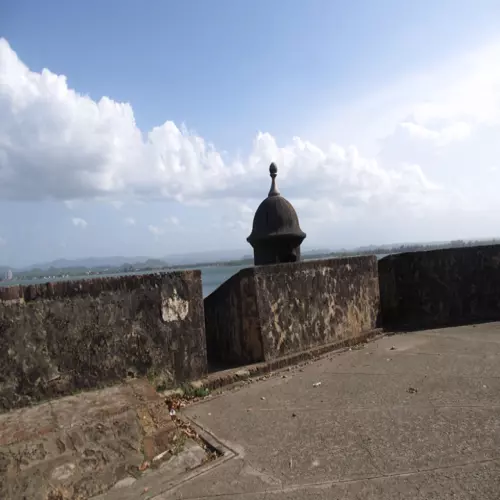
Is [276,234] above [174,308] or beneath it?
above

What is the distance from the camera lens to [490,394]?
157 inches

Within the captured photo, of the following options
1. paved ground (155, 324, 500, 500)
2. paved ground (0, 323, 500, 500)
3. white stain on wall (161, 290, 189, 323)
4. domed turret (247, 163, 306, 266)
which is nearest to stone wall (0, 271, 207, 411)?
white stain on wall (161, 290, 189, 323)

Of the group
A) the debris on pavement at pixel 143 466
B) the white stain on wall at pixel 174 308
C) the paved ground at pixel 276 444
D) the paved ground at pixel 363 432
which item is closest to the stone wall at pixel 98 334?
the white stain on wall at pixel 174 308

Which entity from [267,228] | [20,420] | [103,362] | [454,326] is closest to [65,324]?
[103,362]

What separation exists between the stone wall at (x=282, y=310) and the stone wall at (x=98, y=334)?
75cm

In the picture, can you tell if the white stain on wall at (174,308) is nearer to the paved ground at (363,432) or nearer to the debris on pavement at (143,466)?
the paved ground at (363,432)

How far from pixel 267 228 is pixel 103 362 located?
5223mm

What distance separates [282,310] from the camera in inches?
223

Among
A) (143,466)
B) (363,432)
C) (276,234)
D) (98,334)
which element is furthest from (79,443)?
(276,234)

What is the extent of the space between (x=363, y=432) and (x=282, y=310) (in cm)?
245

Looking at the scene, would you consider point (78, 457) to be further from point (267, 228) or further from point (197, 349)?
point (267, 228)

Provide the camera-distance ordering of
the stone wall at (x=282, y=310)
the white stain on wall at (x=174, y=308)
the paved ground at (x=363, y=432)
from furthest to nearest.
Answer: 1. the stone wall at (x=282, y=310)
2. the white stain on wall at (x=174, y=308)
3. the paved ground at (x=363, y=432)

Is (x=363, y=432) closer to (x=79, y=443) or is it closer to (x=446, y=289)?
(x=79, y=443)

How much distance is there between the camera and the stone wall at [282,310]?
5.41 meters
